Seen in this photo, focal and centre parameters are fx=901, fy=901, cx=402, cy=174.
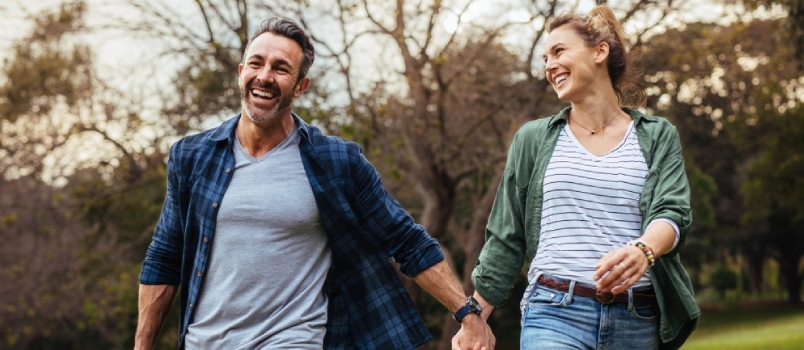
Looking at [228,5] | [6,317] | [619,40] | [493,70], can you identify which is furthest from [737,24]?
[6,317]

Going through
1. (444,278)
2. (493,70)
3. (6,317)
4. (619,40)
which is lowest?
(6,317)

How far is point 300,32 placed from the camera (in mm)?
3629

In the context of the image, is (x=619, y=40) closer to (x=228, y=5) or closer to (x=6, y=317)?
(x=228, y=5)

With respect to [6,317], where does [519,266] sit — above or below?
above

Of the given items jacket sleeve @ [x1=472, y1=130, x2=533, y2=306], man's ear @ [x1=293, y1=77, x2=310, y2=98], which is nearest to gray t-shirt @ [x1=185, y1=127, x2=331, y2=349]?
man's ear @ [x1=293, y1=77, x2=310, y2=98]

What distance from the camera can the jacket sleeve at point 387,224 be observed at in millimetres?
3584

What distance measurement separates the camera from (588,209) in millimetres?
3475

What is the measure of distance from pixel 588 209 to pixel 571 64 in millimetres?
663

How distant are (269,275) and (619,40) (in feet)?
5.93

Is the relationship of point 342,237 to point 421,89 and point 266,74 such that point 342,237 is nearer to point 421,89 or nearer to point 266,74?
point 266,74

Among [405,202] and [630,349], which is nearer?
[630,349]

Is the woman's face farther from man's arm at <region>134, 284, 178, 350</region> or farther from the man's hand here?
man's arm at <region>134, 284, 178, 350</region>

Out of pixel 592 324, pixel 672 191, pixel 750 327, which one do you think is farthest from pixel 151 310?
pixel 750 327

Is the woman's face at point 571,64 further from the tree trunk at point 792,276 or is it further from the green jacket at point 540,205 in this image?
the tree trunk at point 792,276
